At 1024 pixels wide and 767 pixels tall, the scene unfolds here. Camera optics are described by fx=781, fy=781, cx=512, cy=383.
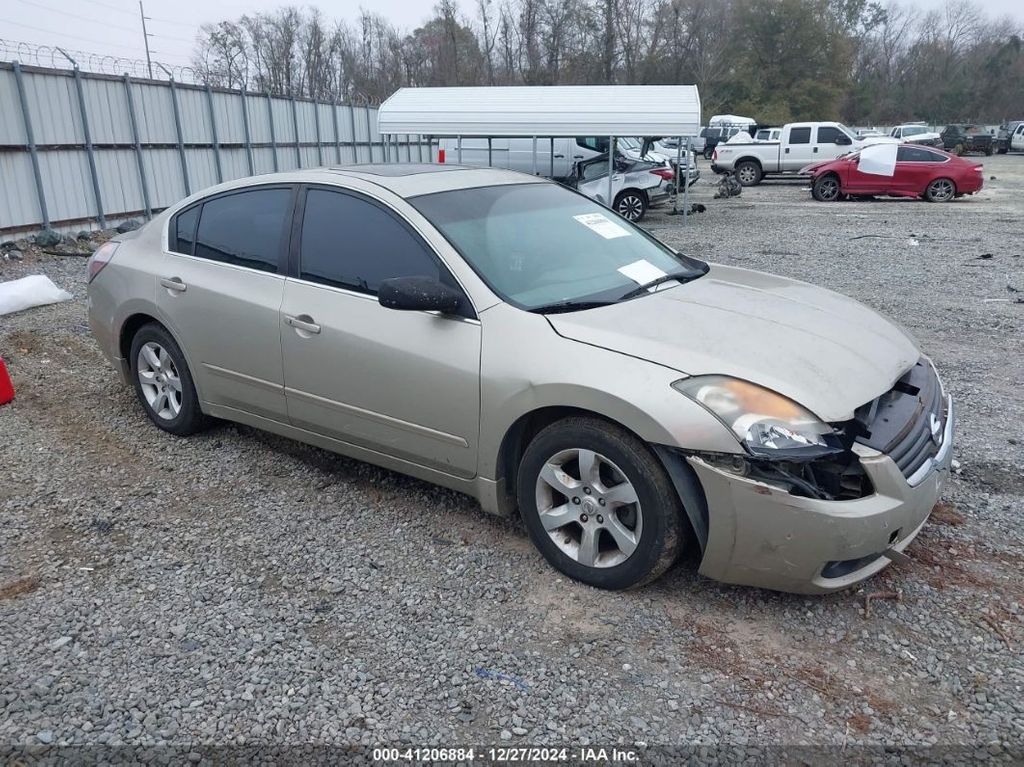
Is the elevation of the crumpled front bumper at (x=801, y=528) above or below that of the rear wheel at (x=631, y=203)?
above

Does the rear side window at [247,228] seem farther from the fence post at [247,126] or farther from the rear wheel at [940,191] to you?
the rear wheel at [940,191]

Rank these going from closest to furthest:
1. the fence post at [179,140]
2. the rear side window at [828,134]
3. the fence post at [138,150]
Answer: the fence post at [138,150], the fence post at [179,140], the rear side window at [828,134]

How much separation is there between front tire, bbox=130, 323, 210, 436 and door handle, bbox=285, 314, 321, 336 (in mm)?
1021

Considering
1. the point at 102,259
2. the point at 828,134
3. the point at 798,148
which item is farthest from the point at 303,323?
the point at 798,148

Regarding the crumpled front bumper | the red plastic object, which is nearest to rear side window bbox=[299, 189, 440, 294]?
the crumpled front bumper

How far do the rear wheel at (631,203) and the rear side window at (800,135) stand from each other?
11077mm

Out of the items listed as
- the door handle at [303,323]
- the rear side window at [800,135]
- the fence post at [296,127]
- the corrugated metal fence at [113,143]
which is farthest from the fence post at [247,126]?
the rear side window at [800,135]

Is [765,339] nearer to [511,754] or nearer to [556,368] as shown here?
[556,368]

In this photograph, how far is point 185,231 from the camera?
179 inches

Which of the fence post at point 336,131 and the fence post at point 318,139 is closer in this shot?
the fence post at point 318,139

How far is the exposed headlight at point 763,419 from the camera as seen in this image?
271 centimetres

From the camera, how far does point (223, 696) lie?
8.54 ft

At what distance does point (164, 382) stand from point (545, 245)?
8.30 feet

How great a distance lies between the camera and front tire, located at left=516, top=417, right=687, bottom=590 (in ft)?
9.43
